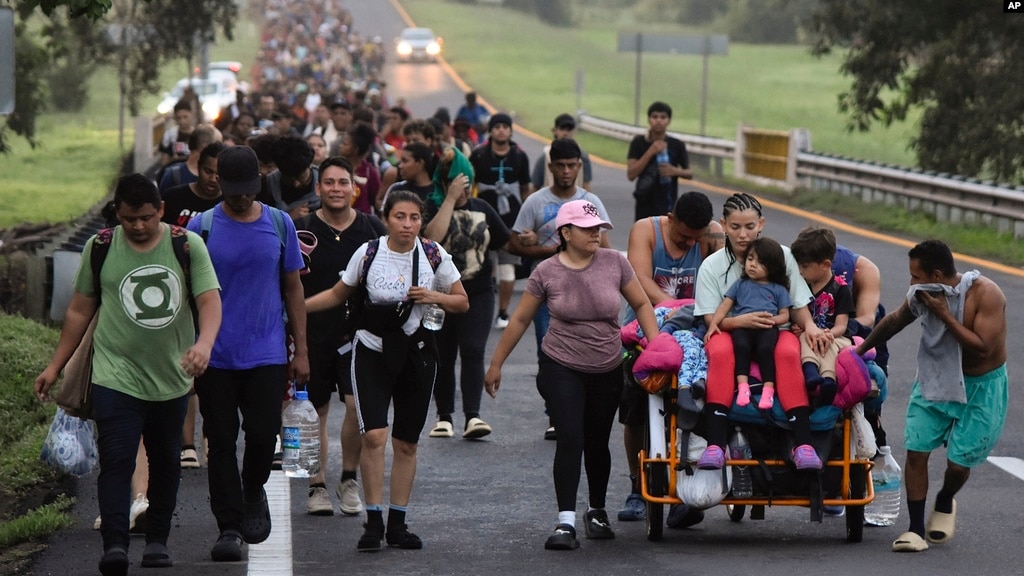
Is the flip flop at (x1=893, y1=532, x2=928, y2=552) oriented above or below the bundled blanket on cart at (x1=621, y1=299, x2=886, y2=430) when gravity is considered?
→ below

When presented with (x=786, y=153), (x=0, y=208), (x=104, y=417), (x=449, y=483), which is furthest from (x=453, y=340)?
(x=786, y=153)

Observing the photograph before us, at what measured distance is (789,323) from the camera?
8016 mm

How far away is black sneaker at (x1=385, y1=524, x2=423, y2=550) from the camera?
315 inches

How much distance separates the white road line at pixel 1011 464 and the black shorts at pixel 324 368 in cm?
372

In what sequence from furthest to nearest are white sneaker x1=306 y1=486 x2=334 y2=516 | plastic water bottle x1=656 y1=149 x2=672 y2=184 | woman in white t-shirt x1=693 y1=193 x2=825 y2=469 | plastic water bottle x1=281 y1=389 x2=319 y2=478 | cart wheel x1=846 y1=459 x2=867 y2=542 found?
plastic water bottle x1=656 y1=149 x2=672 y2=184 < white sneaker x1=306 y1=486 x2=334 y2=516 < plastic water bottle x1=281 y1=389 x2=319 y2=478 < cart wheel x1=846 y1=459 x2=867 y2=542 < woman in white t-shirt x1=693 y1=193 x2=825 y2=469

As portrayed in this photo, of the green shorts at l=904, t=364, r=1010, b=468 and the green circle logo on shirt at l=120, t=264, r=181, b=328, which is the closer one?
the green circle logo on shirt at l=120, t=264, r=181, b=328

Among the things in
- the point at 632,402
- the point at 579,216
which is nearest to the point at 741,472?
the point at 632,402

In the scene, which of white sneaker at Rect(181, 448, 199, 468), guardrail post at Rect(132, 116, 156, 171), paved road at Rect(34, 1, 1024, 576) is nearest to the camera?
paved road at Rect(34, 1, 1024, 576)

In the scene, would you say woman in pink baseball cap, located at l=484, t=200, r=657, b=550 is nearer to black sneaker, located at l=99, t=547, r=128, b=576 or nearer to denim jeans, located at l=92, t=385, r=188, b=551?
denim jeans, located at l=92, t=385, r=188, b=551

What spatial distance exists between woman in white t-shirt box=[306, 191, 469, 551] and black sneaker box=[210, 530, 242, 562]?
0.58 meters

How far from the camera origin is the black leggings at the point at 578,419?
816 centimetres

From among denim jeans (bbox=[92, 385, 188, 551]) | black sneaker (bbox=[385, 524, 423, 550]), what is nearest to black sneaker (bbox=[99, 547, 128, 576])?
denim jeans (bbox=[92, 385, 188, 551])

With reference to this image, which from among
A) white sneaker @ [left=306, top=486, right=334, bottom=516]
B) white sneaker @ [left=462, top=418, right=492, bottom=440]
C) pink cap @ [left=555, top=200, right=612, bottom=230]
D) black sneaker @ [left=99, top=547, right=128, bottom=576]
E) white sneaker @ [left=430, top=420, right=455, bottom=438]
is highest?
pink cap @ [left=555, top=200, right=612, bottom=230]

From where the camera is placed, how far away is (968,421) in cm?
807
